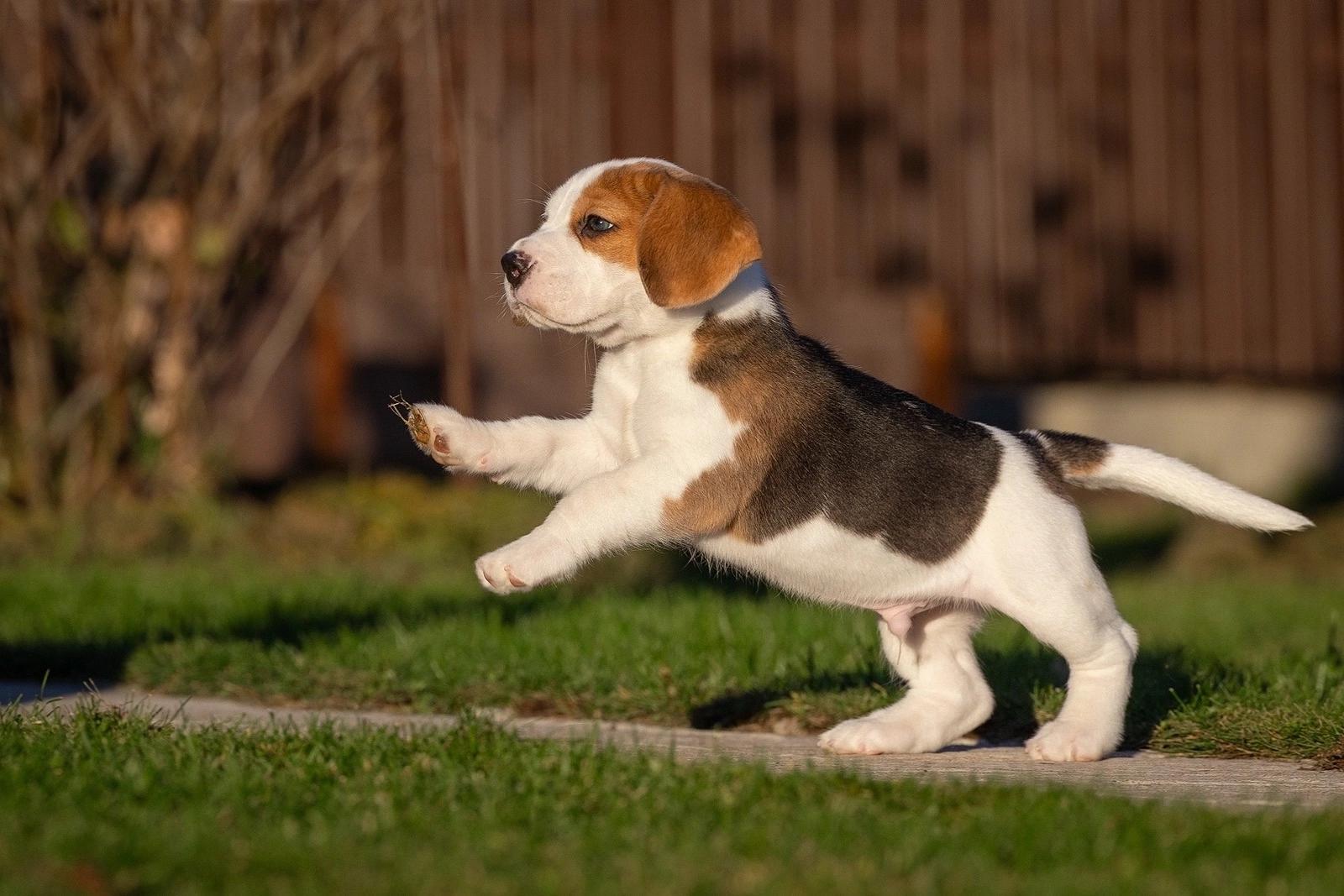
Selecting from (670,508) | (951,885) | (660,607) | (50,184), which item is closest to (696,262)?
(670,508)

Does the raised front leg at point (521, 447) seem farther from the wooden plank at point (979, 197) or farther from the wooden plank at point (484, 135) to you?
the wooden plank at point (979, 197)

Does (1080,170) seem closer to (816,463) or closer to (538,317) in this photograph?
(816,463)

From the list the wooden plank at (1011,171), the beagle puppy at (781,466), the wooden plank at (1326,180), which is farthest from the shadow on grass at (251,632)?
the wooden plank at (1326,180)

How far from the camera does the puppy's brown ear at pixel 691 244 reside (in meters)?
4.96

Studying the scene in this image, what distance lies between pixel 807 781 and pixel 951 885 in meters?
0.90

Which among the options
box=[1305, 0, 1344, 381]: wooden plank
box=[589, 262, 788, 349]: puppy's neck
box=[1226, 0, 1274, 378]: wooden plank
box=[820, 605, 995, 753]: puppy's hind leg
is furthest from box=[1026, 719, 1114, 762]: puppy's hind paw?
box=[1305, 0, 1344, 381]: wooden plank

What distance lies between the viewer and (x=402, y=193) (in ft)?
41.2

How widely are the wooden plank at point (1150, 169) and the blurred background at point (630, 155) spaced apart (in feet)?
0.08

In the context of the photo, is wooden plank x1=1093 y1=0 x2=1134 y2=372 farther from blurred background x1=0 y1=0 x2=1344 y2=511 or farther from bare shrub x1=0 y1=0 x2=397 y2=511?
bare shrub x1=0 y1=0 x2=397 y2=511

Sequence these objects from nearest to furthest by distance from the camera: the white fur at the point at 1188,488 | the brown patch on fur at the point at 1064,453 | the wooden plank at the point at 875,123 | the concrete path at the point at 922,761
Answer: the concrete path at the point at 922,761 < the white fur at the point at 1188,488 < the brown patch on fur at the point at 1064,453 < the wooden plank at the point at 875,123

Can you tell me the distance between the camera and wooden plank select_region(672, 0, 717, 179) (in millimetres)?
13070

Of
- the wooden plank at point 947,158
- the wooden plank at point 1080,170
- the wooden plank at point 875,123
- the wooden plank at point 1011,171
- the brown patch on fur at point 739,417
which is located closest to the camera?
the brown patch on fur at point 739,417

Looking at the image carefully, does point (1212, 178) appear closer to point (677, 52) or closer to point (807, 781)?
point (677, 52)

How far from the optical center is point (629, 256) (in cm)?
514
